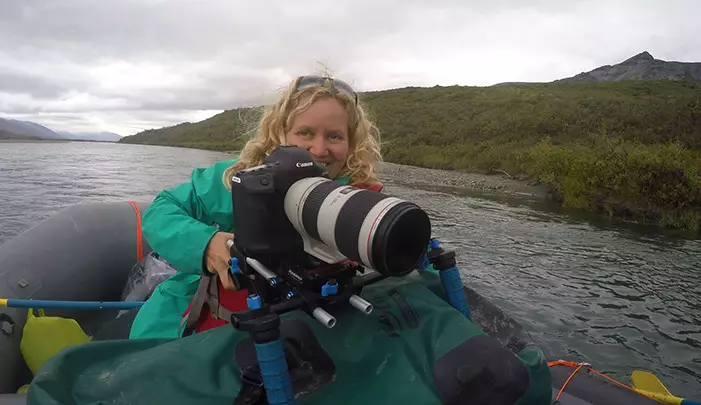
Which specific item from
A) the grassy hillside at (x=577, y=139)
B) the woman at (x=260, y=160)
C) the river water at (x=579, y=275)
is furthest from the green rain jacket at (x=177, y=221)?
the river water at (x=579, y=275)

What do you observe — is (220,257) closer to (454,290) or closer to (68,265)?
(454,290)

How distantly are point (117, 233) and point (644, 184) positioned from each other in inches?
458

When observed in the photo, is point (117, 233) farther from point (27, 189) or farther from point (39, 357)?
point (27, 189)

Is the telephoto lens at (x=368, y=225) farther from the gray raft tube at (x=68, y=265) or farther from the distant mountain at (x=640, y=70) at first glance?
the distant mountain at (x=640, y=70)

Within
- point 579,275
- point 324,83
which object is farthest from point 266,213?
point 579,275

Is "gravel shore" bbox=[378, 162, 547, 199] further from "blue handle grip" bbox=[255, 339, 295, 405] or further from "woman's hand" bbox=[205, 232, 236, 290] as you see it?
"blue handle grip" bbox=[255, 339, 295, 405]

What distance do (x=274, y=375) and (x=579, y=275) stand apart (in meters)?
6.87

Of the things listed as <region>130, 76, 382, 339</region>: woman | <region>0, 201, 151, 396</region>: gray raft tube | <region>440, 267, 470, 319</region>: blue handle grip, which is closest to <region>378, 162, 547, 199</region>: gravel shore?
<region>0, 201, 151, 396</region>: gray raft tube

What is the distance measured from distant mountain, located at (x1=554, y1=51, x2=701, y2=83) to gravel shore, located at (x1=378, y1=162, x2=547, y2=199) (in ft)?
166

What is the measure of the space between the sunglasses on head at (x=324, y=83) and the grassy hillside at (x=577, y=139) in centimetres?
68

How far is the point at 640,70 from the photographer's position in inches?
2842

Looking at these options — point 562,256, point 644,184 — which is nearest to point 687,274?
point 562,256

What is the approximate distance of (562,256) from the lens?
26.8 feet

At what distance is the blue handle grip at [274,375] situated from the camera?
121 centimetres
